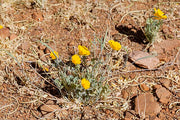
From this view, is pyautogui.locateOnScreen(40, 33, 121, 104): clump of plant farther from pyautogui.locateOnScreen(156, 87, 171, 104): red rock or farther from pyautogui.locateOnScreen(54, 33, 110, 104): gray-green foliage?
pyautogui.locateOnScreen(156, 87, 171, 104): red rock

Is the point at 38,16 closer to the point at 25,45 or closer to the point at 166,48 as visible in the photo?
Answer: the point at 25,45

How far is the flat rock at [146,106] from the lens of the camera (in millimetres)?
2342

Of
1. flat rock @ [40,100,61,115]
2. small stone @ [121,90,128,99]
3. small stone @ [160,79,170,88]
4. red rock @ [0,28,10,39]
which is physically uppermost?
red rock @ [0,28,10,39]

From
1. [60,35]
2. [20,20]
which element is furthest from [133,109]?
[20,20]

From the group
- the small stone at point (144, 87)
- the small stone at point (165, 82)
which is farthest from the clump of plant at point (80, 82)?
the small stone at point (165, 82)

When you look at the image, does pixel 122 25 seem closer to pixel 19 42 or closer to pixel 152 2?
pixel 152 2

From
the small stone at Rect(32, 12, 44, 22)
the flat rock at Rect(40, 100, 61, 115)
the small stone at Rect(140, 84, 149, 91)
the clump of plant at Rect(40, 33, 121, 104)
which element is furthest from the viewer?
the small stone at Rect(32, 12, 44, 22)

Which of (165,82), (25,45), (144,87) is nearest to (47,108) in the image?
(25,45)

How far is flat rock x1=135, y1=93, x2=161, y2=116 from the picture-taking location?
7.68 ft

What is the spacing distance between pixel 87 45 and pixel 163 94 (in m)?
1.09

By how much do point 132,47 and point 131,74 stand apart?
0.45 meters

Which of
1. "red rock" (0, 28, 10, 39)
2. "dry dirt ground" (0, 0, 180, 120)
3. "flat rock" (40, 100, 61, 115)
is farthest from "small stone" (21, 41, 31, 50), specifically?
"flat rock" (40, 100, 61, 115)

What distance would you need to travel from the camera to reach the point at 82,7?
10.8ft

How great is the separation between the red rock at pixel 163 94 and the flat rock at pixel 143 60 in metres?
0.34
